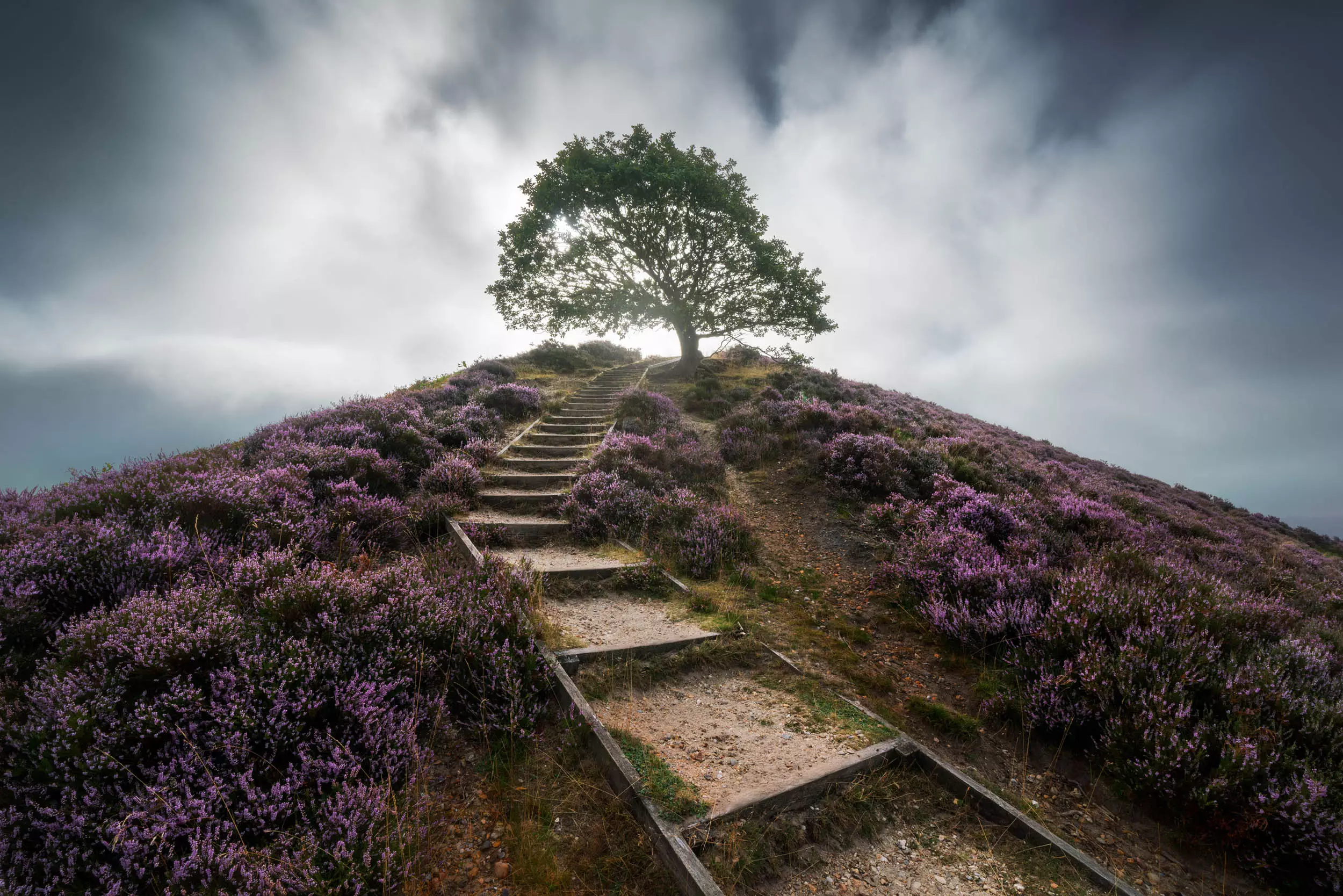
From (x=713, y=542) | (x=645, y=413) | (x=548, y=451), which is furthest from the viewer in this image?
(x=645, y=413)

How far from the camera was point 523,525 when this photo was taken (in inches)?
303

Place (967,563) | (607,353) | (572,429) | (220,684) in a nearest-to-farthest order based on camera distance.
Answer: (220,684) → (967,563) → (572,429) → (607,353)

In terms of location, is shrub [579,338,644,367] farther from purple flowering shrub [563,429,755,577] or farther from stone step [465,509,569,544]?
stone step [465,509,569,544]

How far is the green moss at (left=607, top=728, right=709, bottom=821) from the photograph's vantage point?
3117 mm

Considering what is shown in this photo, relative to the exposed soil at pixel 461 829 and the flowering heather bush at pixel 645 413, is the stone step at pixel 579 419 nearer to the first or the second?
the flowering heather bush at pixel 645 413

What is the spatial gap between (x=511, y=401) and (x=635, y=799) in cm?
1283

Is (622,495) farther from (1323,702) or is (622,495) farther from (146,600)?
(1323,702)

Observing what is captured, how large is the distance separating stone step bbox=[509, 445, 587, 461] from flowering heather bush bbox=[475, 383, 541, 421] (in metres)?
2.96

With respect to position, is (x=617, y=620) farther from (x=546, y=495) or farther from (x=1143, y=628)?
(x=1143, y=628)

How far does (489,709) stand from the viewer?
150 inches

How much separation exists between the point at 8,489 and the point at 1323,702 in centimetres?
1245

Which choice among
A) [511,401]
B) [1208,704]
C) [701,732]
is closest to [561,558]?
[701,732]

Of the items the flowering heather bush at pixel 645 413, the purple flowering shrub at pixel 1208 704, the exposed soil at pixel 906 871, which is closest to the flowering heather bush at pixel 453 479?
the flowering heather bush at pixel 645 413

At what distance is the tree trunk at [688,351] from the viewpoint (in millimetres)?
23672
